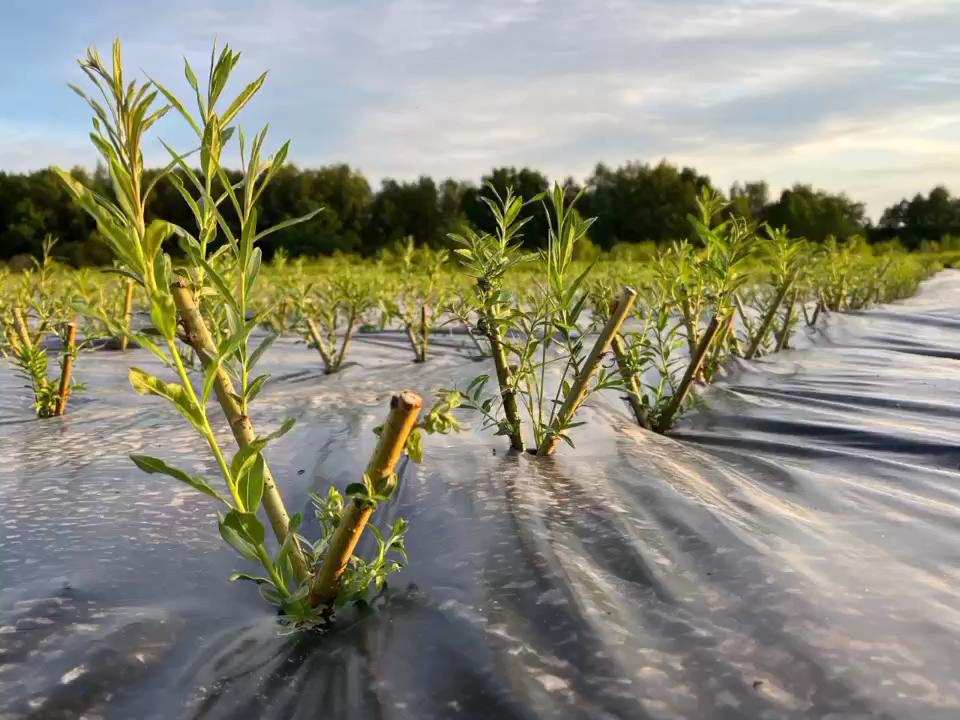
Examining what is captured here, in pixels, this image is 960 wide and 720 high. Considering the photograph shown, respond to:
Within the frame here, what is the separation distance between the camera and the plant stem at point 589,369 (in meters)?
1.82

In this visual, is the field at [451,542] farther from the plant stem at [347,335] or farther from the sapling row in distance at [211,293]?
the plant stem at [347,335]

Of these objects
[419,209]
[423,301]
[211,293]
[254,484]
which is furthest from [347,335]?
[419,209]

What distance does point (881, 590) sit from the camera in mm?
1238

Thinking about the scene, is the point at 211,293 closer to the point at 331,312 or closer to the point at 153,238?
the point at 153,238

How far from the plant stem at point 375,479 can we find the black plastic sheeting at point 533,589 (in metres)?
0.11

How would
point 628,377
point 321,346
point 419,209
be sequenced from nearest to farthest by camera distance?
point 628,377 → point 321,346 → point 419,209

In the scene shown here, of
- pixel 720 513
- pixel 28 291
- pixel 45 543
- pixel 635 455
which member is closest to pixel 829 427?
pixel 635 455

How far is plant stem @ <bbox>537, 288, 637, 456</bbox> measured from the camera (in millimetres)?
1821

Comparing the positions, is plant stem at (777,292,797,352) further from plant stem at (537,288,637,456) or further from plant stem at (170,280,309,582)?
plant stem at (170,280,309,582)

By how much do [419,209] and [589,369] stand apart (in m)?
26.0

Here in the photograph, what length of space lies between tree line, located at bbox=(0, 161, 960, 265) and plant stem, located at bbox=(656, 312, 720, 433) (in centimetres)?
2038

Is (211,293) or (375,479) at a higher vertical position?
(211,293)

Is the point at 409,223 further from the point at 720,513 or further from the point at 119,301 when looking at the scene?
the point at 720,513

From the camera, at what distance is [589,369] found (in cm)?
191
